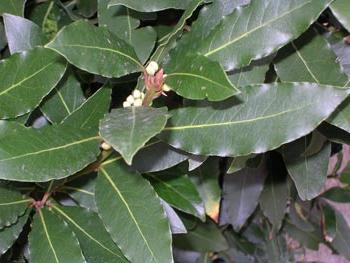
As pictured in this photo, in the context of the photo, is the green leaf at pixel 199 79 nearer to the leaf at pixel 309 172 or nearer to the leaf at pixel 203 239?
the leaf at pixel 309 172

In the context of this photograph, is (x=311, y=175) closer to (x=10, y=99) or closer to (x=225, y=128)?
(x=225, y=128)

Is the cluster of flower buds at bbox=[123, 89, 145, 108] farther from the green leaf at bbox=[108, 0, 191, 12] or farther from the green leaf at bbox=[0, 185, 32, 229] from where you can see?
the green leaf at bbox=[0, 185, 32, 229]

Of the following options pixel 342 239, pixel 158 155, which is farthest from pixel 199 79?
pixel 342 239

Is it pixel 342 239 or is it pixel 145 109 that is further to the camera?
pixel 342 239

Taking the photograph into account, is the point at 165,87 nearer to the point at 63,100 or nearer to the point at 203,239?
the point at 63,100

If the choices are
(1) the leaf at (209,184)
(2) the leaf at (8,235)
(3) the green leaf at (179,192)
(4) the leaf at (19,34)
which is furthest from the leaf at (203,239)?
(4) the leaf at (19,34)
